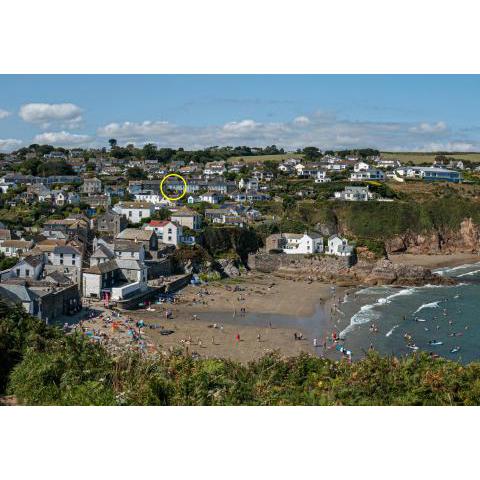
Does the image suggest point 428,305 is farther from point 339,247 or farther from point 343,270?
point 339,247

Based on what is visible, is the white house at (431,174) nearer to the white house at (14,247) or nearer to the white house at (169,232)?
the white house at (169,232)

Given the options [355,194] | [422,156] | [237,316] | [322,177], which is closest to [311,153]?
[422,156]

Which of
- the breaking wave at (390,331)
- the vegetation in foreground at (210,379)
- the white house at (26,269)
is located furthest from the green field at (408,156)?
the vegetation in foreground at (210,379)

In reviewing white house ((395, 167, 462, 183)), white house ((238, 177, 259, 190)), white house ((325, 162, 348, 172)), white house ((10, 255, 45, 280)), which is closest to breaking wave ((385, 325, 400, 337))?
white house ((10, 255, 45, 280))

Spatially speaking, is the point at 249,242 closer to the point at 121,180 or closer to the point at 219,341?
the point at 219,341

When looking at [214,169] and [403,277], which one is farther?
[214,169]

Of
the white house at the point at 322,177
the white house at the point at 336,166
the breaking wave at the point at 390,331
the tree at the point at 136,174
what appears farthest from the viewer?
the white house at the point at 336,166
